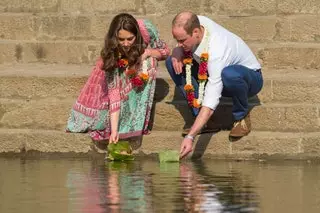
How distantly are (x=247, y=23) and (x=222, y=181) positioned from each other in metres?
3.54

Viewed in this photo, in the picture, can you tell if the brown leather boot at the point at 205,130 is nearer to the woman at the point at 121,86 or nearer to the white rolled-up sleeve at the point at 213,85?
the woman at the point at 121,86

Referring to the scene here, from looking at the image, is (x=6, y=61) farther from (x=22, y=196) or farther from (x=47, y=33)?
(x=22, y=196)

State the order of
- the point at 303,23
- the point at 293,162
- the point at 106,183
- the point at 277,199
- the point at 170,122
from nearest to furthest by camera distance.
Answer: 1. the point at 277,199
2. the point at 106,183
3. the point at 293,162
4. the point at 170,122
5. the point at 303,23

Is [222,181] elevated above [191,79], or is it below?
below

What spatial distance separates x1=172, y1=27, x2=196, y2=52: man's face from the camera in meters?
9.55

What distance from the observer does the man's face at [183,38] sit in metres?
9.55

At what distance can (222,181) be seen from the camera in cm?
884

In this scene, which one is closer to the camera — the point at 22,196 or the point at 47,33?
the point at 22,196

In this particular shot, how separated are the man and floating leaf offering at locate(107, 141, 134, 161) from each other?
0.65 m

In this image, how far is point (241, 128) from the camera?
10133 millimetres

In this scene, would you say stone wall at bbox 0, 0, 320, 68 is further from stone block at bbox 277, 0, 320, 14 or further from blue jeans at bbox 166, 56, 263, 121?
blue jeans at bbox 166, 56, 263, 121

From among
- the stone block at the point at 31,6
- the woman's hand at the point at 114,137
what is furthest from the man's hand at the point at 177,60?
the stone block at the point at 31,6

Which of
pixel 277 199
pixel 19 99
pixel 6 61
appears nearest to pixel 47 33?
pixel 6 61

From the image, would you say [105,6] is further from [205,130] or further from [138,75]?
[205,130]
